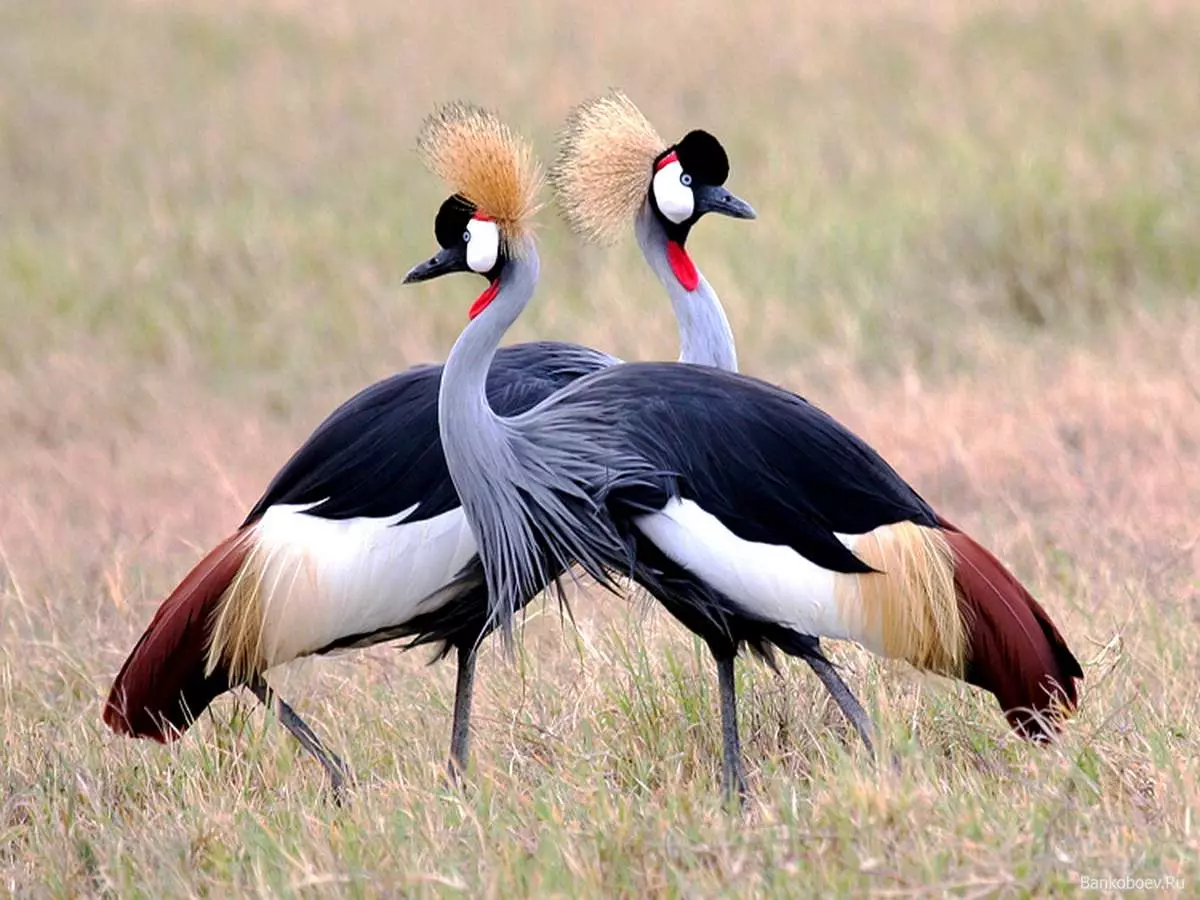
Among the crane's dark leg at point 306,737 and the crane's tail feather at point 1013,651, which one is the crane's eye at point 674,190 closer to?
the crane's tail feather at point 1013,651

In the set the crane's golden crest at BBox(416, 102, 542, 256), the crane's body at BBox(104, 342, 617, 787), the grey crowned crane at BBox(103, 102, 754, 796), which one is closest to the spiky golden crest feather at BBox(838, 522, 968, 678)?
the grey crowned crane at BBox(103, 102, 754, 796)

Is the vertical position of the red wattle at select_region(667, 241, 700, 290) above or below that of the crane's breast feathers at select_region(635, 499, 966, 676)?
above

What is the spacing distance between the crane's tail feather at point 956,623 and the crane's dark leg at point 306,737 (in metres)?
0.84

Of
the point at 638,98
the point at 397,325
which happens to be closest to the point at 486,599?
the point at 397,325

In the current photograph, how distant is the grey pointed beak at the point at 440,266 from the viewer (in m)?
3.01

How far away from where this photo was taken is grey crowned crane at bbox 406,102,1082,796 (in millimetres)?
2875

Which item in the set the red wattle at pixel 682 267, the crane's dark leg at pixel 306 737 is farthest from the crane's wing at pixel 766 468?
the red wattle at pixel 682 267

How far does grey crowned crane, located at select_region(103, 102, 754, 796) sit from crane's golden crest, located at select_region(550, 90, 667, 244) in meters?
0.50

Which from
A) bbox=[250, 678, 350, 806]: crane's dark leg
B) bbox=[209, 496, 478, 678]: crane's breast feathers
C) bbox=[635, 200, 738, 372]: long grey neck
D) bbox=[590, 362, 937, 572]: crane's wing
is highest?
bbox=[635, 200, 738, 372]: long grey neck

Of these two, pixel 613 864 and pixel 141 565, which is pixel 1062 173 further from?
pixel 613 864

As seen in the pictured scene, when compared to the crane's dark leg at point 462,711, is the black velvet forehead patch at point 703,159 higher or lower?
higher

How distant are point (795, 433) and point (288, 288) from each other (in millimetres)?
4820

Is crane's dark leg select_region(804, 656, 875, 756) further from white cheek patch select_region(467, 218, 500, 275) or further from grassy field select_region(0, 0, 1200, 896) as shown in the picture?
white cheek patch select_region(467, 218, 500, 275)

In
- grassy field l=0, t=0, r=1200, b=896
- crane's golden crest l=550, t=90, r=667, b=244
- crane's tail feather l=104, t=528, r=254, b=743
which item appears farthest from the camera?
crane's golden crest l=550, t=90, r=667, b=244
